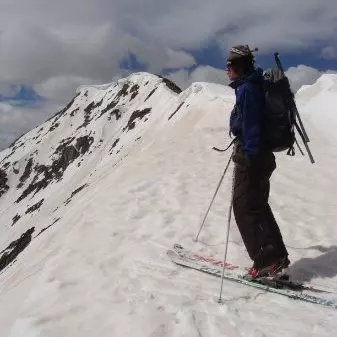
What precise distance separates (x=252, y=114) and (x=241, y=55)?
88cm

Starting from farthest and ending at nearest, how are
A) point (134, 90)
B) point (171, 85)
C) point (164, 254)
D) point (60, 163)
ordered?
point (60, 163) → point (134, 90) → point (171, 85) → point (164, 254)

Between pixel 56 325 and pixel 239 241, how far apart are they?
4002 mm

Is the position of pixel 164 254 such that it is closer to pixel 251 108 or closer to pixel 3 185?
pixel 251 108

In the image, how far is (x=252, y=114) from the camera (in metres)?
6.21

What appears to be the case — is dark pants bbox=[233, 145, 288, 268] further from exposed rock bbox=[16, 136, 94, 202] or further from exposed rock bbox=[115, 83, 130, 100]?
exposed rock bbox=[115, 83, 130, 100]

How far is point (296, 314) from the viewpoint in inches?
219

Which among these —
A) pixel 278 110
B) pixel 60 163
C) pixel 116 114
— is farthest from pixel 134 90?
pixel 278 110

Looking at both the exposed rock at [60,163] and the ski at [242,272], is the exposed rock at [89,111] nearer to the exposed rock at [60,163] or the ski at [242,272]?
the exposed rock at [60,163]

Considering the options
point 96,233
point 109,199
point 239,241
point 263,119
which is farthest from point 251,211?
point 109,199

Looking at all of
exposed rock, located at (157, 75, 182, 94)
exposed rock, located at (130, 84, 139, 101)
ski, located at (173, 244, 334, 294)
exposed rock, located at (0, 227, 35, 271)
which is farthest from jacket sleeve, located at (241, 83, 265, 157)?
exposed rock, located at (130, 84, 139, 101)

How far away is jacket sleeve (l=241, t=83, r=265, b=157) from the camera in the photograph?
244 inches

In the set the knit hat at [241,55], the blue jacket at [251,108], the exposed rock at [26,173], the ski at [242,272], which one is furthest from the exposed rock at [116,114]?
the blue jacket at [251,108]

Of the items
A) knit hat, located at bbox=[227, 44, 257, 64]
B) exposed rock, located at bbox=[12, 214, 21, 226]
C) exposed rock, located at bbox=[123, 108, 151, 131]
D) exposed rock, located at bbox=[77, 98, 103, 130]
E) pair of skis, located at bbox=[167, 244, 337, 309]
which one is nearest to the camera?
pair of skis, located at bbox=[167, 244, 337, 309]

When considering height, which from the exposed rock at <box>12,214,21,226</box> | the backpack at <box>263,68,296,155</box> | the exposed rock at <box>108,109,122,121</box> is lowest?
the exposed rock at <box>12,214,21,226</box>
